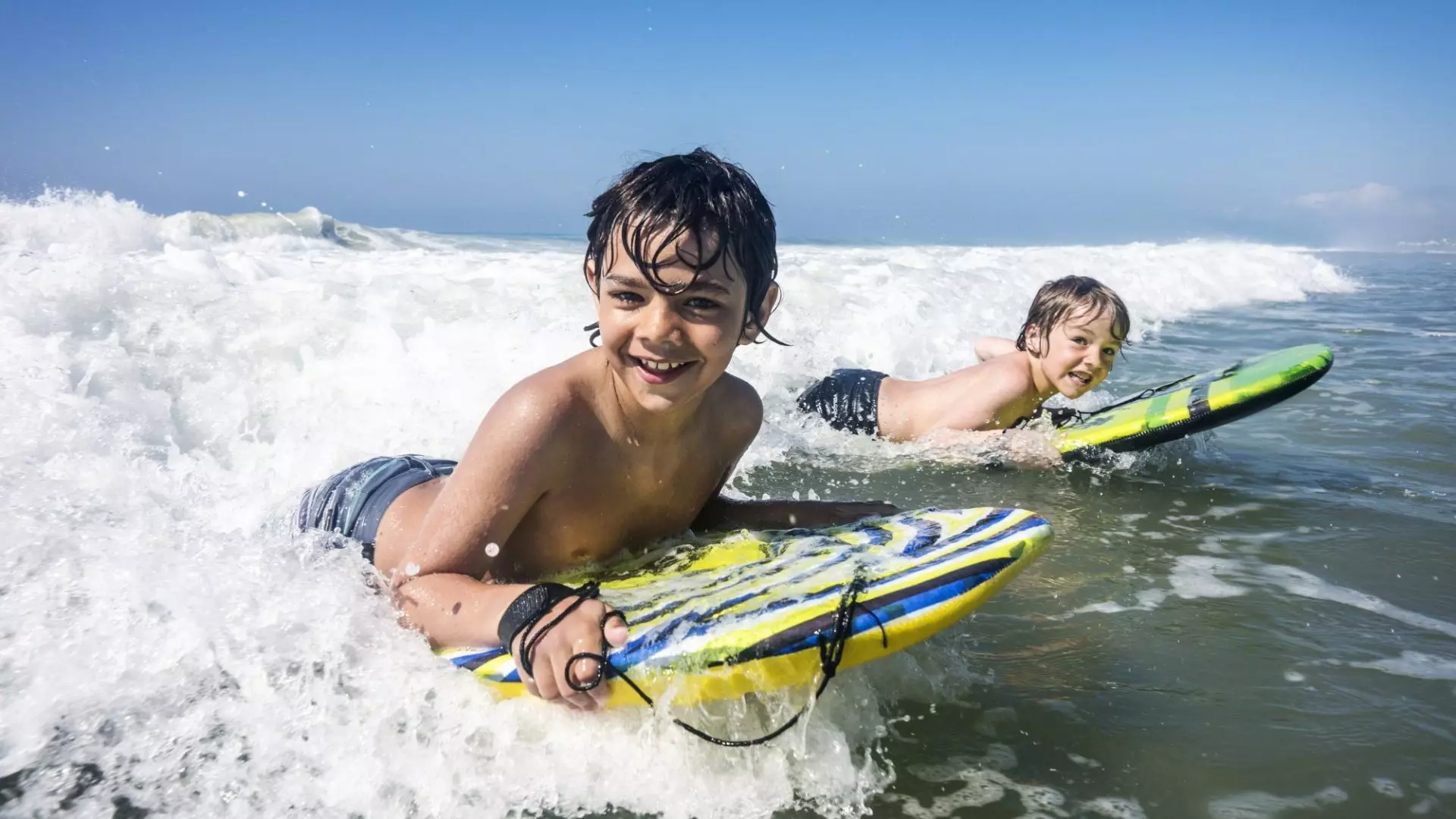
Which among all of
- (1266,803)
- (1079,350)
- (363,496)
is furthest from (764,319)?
(1079,350)

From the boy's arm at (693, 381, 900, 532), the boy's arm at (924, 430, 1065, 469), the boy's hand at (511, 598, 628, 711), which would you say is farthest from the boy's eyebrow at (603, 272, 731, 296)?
the boy's arm at (924, 430, 1065, 469)

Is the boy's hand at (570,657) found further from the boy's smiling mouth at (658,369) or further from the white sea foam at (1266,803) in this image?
the white sea foam at (1266,803)

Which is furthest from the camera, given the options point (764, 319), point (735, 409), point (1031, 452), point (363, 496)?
point (1031, 452)

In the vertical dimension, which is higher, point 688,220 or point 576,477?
point 688,220

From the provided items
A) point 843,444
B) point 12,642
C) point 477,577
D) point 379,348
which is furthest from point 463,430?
point 477,577

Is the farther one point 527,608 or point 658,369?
point 658,369

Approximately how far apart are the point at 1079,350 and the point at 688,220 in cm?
358

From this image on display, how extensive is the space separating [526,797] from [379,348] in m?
4.41

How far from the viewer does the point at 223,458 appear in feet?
16.0

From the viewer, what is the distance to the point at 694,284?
85.7 inches

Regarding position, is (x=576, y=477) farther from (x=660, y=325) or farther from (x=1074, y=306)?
(x=1074, y=306)

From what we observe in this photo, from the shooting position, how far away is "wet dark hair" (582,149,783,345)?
84.7 inches

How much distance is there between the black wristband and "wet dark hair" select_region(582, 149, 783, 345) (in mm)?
699

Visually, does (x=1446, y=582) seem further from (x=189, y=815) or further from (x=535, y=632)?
(x=189, y=815)
